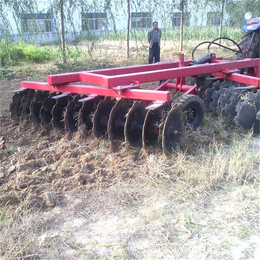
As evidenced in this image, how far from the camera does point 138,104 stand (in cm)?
326

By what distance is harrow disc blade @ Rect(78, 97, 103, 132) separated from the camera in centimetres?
365

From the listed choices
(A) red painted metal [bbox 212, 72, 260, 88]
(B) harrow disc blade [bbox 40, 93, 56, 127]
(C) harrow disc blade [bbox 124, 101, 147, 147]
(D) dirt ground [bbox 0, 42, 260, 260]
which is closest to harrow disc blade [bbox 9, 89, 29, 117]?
(B) harrow disc blade [bbox 40, 93, 56, 127]

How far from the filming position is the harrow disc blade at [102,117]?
3527 mm

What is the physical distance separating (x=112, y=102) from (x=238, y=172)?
1609mm

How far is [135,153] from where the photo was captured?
332 centimetres

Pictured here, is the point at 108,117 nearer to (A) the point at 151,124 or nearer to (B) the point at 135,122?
(B) the point at 135,122

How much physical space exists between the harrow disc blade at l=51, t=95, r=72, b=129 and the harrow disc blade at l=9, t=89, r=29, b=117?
0.58 meters

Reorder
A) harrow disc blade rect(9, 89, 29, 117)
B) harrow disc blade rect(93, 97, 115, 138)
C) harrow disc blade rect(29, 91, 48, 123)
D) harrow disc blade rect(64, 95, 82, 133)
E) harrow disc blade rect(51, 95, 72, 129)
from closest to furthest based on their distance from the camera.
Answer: harrow disc blade rect(93, 97, 115, 138) < harrow disc blade rect(64, 95, 82, 133) < harrow disc blade rect(51, 95, 72, 129) < harrow disc blade rect(29, 91, 48, 123) < harrow disc blade rect(9, 89, 29, 117)

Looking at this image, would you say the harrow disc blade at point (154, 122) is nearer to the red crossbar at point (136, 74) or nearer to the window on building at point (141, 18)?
the red crossbar at point (136, 74)

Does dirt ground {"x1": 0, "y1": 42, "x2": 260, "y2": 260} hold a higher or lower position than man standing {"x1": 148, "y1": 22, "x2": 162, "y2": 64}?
lower

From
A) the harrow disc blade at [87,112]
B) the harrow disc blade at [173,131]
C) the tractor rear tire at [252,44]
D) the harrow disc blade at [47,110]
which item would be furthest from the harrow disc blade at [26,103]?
the tractor rear tire at [252,44]

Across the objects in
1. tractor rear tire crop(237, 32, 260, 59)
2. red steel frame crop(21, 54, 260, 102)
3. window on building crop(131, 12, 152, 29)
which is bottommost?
red steel frame crop(21, 54, 260, 102)

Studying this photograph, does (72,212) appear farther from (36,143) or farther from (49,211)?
(36,143)

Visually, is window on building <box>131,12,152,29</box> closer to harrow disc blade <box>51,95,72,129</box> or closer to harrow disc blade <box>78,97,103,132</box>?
harrow disc blade <box>51,95,72,129</box>
